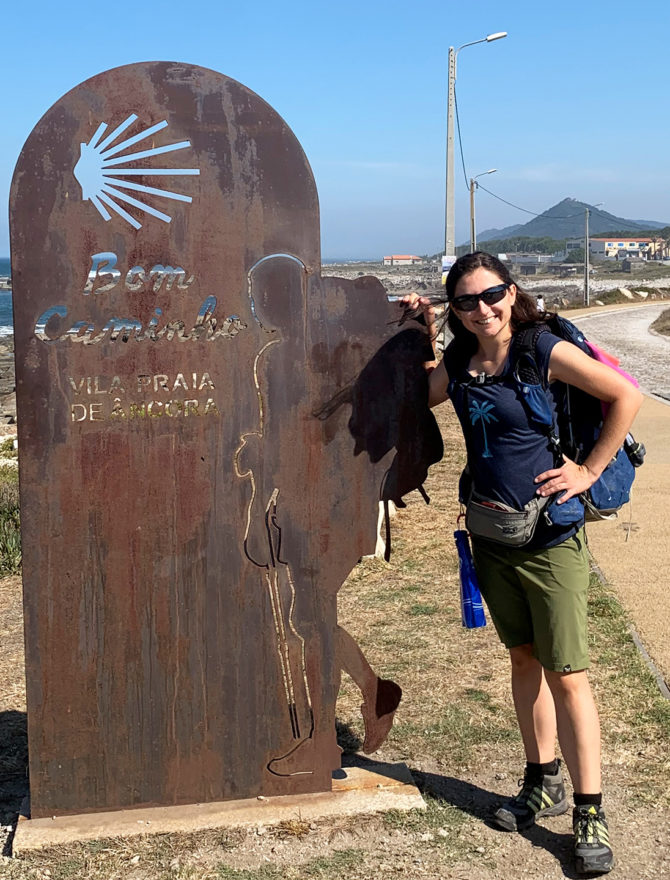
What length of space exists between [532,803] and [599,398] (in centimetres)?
145

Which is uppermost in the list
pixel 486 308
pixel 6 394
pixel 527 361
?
pixel 486 308

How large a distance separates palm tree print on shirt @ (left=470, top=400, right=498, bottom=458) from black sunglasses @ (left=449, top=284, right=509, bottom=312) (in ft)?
0.99

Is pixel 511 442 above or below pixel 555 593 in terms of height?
above

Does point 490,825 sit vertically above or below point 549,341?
below

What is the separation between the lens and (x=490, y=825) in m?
3.49

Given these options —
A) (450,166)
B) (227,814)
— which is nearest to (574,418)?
(227,814)

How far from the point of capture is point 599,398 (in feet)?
10.2

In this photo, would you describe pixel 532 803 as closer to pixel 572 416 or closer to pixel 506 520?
pixel 506 520

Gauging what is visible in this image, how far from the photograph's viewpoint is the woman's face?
10.4 ft

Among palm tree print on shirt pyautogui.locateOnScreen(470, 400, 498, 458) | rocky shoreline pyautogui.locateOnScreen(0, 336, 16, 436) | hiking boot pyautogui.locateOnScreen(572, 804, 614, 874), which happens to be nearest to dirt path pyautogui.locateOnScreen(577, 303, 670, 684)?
hiking boot pyautogui.locateOnScreen(572, 804, 614, 874)

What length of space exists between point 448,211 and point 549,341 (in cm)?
1892

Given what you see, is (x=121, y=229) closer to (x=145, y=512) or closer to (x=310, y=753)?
(x=145, y=512)

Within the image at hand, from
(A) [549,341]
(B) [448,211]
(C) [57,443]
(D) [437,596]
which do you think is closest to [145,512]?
(C) [57,443]

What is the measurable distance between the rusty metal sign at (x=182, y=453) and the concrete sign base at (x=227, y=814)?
5 centimetres
